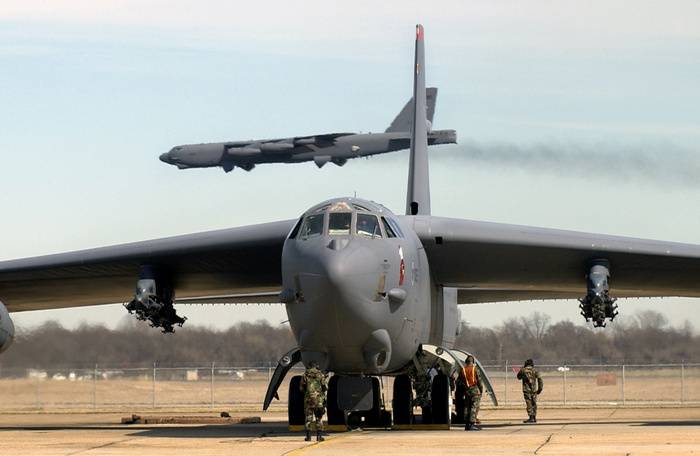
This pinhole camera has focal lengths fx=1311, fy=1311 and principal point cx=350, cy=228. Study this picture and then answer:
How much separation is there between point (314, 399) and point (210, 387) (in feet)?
89.0

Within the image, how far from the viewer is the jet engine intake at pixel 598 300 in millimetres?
23250

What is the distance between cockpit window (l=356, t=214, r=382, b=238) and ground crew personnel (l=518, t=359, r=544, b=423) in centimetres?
797

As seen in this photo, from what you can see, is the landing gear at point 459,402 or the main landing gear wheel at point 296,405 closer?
the main landing gear wheel at point 296,405

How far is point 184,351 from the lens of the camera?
142 feet

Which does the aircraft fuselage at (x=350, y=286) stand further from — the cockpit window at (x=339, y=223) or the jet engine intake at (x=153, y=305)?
the jet engine intake at (x=153, y=305)

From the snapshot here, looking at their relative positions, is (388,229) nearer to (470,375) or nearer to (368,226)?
(368,226)

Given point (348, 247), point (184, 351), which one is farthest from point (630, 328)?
point (348, 247)

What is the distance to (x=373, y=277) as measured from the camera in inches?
811

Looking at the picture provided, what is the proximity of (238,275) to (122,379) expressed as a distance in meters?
18.0

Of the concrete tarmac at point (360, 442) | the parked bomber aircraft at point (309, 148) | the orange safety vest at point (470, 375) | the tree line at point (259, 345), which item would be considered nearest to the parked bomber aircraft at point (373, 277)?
the orange safety vest at point (470, 375)

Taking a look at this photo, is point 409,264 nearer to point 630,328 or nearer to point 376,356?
point 376,356

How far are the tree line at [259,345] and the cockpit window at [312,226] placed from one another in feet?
61.0

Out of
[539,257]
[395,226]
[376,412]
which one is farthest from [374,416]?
[539,257]

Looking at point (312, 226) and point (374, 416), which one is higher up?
point (312, 226)
